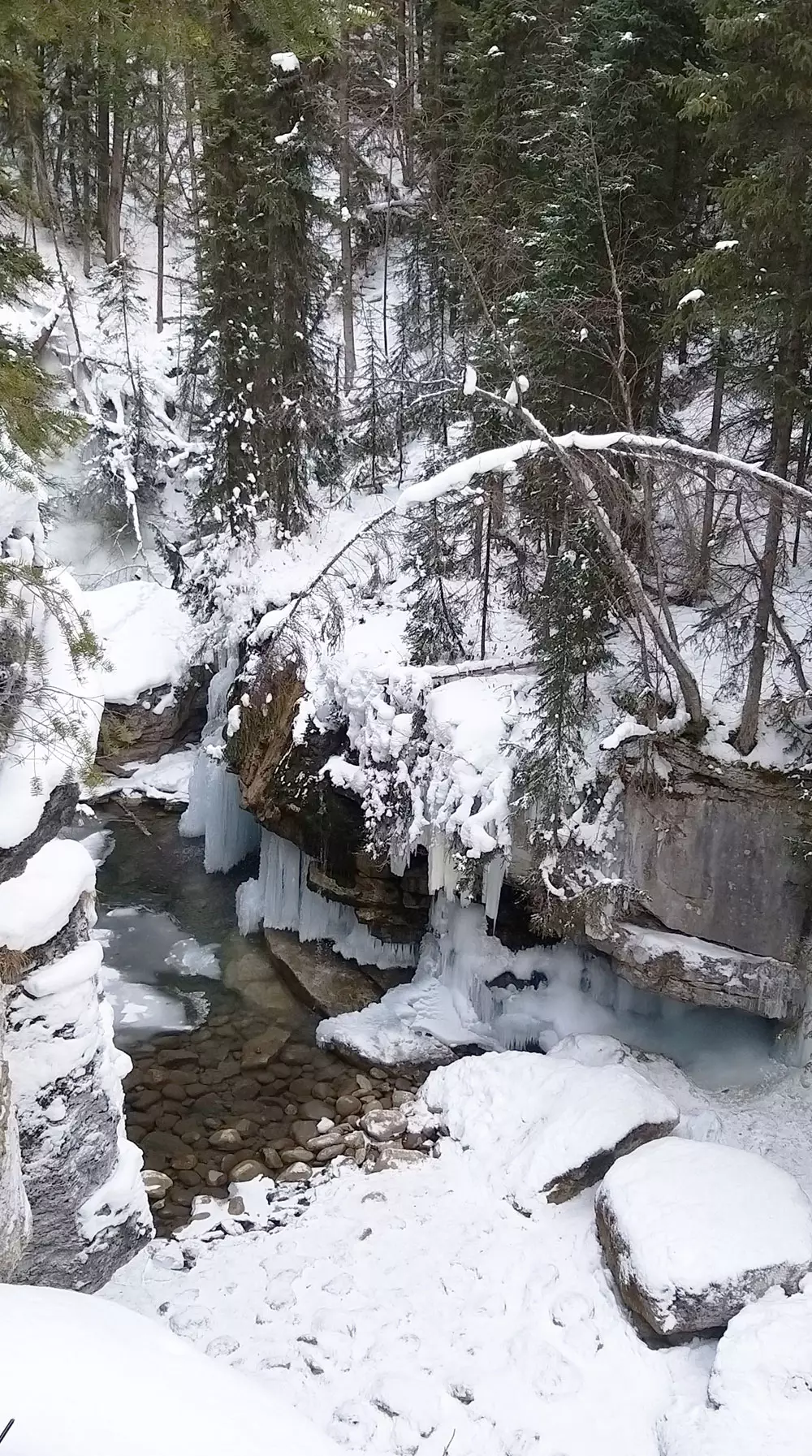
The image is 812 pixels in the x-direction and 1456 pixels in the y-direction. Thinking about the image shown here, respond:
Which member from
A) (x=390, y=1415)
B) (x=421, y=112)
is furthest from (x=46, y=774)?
(x=421, y=112)

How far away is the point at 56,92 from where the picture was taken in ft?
64.0

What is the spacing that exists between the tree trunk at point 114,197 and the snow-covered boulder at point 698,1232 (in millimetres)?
21909

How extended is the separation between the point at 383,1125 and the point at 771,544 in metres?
6.37

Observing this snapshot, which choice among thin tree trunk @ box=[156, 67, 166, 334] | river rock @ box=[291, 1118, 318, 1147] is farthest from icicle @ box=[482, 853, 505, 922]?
thin tree trunk @ box=[156, 67, 166, 334]

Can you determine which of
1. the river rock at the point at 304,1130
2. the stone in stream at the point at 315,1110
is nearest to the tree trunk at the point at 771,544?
the stone in stream at the point at 315,1110

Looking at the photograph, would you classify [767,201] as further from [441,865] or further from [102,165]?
[102,165]

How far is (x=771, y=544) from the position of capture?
7.36m

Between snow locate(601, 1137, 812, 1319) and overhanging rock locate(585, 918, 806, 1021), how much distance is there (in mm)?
1685

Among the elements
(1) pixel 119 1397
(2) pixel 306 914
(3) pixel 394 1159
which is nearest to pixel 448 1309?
(3) pixel 394 1159

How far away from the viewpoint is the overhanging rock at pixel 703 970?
8375mm

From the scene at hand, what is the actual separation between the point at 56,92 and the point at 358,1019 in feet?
69.3

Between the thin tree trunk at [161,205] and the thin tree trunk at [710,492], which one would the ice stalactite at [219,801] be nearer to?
the thin tree trunk at [710,492]

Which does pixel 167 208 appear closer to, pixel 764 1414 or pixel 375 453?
pixel 375 453

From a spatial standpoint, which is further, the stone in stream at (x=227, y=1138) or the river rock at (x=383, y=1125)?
the stone in stream at (x=227, y=1138)
